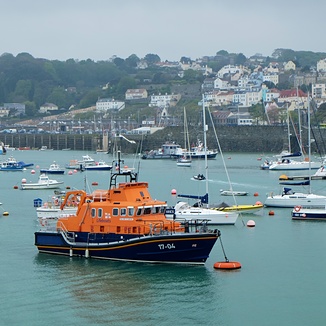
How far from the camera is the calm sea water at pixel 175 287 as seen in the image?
2675 centimetres

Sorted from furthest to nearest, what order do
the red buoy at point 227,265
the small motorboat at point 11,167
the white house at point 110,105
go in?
the white house at point 110,105
the small motorboat at point 11,167
the red buoy at point 227,265

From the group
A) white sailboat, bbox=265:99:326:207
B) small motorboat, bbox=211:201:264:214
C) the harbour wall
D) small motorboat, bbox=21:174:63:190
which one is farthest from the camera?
the harbour wall

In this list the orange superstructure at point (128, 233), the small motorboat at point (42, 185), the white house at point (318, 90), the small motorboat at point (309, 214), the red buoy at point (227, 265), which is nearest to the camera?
the orange superstructure at point (128, 233)

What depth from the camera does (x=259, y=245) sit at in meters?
37.3

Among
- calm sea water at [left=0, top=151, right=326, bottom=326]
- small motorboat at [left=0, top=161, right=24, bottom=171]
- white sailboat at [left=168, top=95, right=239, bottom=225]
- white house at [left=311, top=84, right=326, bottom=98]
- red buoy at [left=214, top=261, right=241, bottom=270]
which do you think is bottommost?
small motorboat at [left=0, top=161, right=24, bottom=171]

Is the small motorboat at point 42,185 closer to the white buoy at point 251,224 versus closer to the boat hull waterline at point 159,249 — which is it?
the white buoy at point 251,224

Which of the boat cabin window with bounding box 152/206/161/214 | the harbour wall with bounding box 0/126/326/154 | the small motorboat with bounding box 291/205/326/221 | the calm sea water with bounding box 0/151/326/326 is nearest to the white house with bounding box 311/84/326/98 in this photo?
the harbour wall with bounding box 0/126/326/154

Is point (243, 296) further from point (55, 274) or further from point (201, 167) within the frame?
point (201, 167)

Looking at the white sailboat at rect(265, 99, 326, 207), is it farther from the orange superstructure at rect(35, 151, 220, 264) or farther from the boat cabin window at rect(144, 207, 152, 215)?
the boat cabin window at rect(144, 207, 152, 215)

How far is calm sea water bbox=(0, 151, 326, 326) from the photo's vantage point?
26.8m

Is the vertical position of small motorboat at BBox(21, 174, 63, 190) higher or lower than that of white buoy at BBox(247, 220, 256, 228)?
lower

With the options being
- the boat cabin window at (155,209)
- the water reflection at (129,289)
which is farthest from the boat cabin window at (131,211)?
the water reflection at (129,289)

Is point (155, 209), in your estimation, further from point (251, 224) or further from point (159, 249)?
point (251, 224)

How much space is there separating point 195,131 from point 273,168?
46.8 meters
